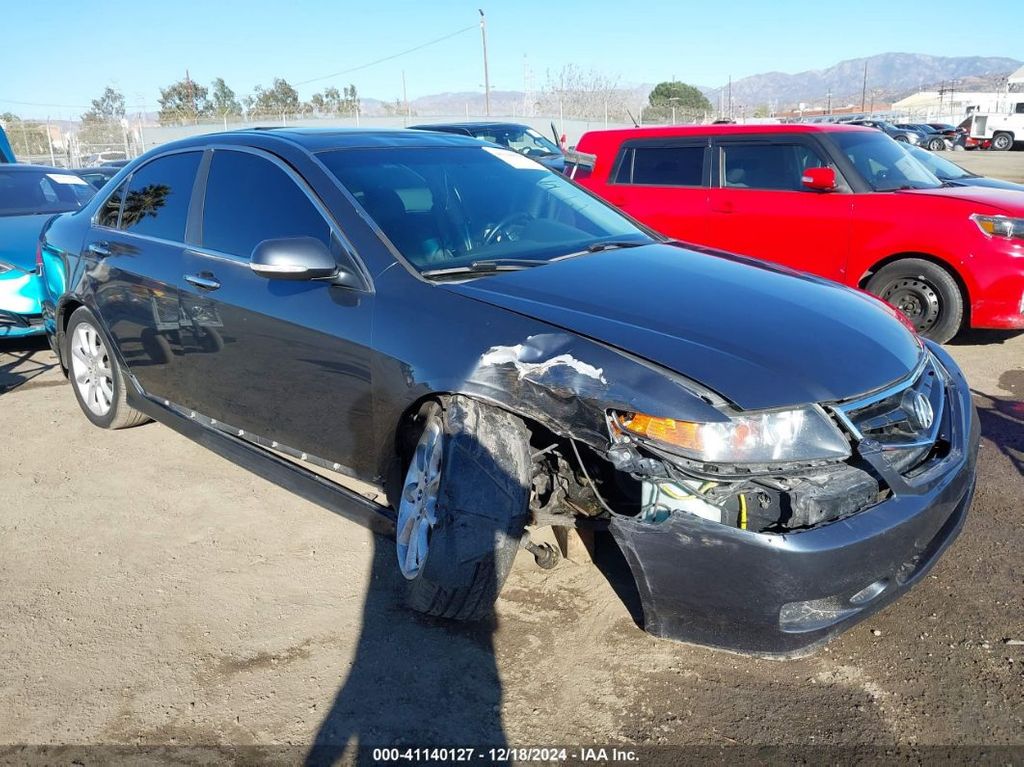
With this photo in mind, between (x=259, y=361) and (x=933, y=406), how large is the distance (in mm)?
2622

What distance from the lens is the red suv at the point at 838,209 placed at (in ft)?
19.8

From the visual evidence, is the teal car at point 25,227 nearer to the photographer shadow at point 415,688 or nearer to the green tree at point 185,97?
the photographer shadow at point 415,688

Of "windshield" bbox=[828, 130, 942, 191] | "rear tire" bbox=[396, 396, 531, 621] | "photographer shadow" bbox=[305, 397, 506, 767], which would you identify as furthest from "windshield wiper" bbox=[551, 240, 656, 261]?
"windshield" bbox=[828, 130, 942, 191]

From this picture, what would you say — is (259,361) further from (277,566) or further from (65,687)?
(65,687)

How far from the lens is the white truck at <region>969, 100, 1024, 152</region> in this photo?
37.9 metres

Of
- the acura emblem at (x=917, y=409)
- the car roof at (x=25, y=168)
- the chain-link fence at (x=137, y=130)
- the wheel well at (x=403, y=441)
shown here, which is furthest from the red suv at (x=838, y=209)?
the chain-link fence at (x=137, y=130)

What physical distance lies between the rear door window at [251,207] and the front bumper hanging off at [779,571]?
1776mm

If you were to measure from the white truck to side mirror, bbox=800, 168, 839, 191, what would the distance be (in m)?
38.3

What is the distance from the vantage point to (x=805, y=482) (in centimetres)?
243

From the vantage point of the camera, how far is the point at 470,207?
3.61 meters

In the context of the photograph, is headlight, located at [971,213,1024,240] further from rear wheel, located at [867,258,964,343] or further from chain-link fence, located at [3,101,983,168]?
chain-link fence, located at [3,101,983,168]

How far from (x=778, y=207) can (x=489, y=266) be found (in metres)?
4.44

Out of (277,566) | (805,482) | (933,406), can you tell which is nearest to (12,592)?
(277,566)

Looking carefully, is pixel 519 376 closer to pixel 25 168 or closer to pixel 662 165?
pixel 662 165
